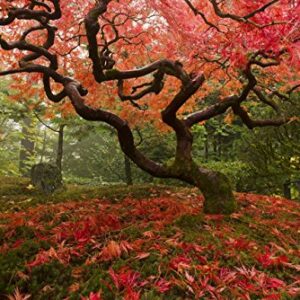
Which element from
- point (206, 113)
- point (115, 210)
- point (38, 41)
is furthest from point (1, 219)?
point (38, 41)

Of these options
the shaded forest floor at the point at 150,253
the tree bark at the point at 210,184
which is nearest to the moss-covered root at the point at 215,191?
the tree bark at the point at 210,184

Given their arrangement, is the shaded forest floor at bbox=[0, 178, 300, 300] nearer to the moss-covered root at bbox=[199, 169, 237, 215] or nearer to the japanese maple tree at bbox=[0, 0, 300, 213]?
the moss-covered root at bbox=[199, 169, 237, 215]

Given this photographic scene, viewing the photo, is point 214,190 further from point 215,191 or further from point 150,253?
point 150,253

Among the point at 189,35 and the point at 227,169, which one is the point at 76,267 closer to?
the point at 189,35

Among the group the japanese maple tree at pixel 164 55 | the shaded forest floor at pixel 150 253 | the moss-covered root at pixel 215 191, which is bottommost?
the shaded forest floor at pixel 150 253

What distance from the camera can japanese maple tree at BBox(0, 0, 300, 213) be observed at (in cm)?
543

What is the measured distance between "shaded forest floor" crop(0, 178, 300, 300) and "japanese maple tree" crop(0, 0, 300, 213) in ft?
2.61

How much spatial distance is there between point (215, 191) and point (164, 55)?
4516 mm

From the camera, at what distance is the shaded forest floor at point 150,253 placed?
3.35m

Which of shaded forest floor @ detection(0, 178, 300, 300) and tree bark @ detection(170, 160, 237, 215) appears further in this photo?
tree bark @ detection(170, 160, 237, 215)

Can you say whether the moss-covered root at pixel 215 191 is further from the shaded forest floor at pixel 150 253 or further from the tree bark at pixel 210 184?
the shaded forest floor at pixel 150 253

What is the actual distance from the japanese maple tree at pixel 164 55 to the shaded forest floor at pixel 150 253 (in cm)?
80

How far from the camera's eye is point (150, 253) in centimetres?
400

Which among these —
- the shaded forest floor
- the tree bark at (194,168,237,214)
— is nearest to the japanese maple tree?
the tree bark at (194,168,237,214)
